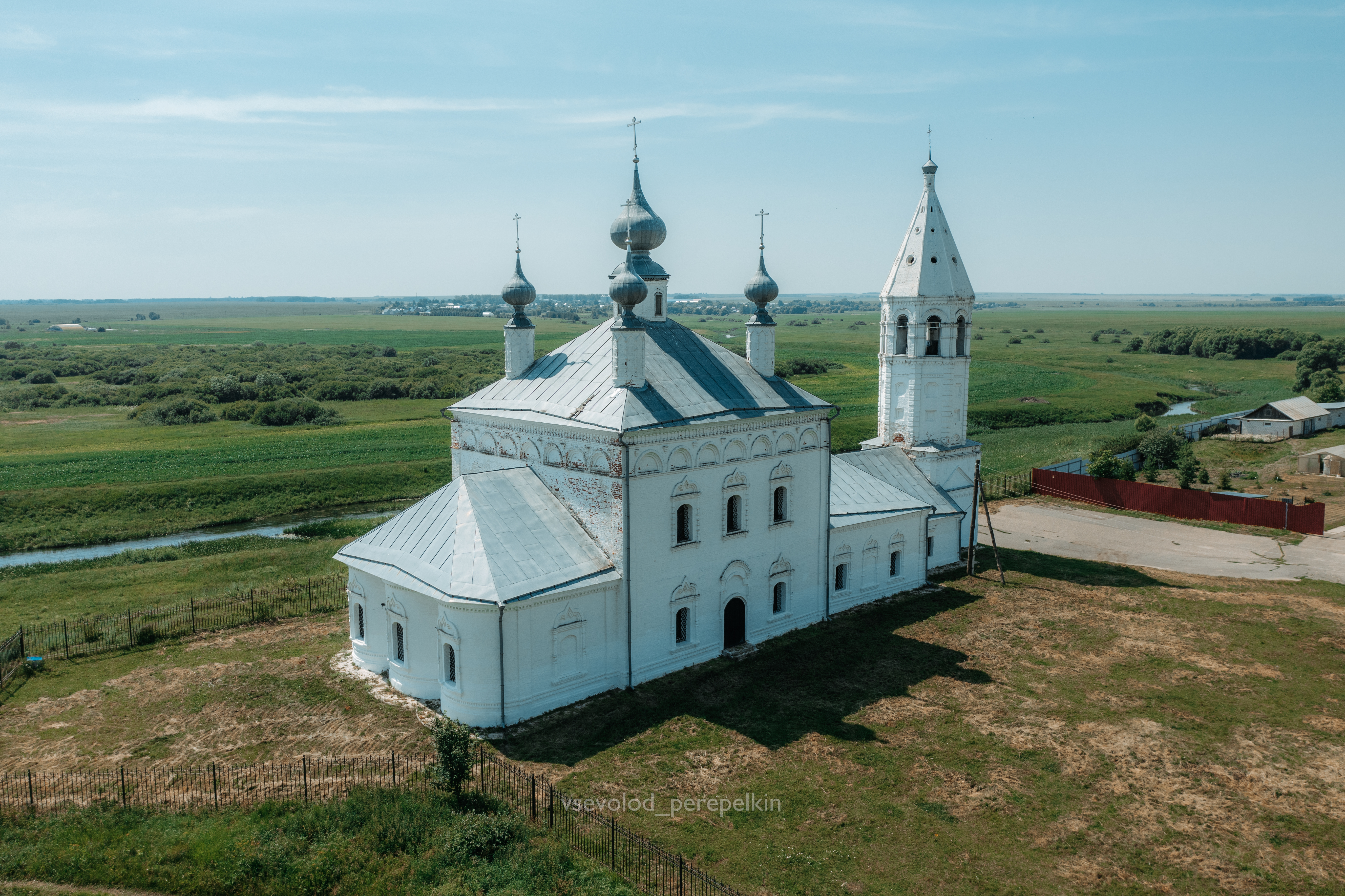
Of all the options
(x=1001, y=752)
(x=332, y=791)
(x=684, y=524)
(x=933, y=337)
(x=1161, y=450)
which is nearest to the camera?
(x=332, y=791)

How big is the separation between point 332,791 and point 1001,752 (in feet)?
37.6

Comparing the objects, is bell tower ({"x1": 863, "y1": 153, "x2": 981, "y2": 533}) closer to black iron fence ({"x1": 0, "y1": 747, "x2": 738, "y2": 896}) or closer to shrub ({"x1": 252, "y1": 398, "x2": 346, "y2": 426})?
black iron fence ({"x1": 0, "y1": 747, "x2": 738, "y2": 896})

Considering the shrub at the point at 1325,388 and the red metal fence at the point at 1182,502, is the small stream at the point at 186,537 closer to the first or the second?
→ the red metal fence at the point at 1182,502

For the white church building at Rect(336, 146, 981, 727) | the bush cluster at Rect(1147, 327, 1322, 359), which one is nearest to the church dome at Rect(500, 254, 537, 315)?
the white church building at Rect(336, 146, 981, 727)

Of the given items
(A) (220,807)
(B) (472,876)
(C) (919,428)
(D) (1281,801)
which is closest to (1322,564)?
(C) (919,428)

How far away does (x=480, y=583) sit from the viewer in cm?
1611

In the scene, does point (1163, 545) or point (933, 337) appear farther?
point (1163, 545)

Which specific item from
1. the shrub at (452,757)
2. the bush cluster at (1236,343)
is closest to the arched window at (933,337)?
the shrub at (452,757)

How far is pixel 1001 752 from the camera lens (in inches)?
609

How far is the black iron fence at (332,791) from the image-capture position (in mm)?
12461

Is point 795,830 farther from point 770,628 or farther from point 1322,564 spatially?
point 1322,564

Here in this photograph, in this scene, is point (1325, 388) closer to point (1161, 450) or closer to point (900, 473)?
point (1161, 450)

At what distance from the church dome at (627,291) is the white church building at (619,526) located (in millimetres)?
45

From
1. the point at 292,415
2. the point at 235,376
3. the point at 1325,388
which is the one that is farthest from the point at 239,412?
the point at 1325,388
